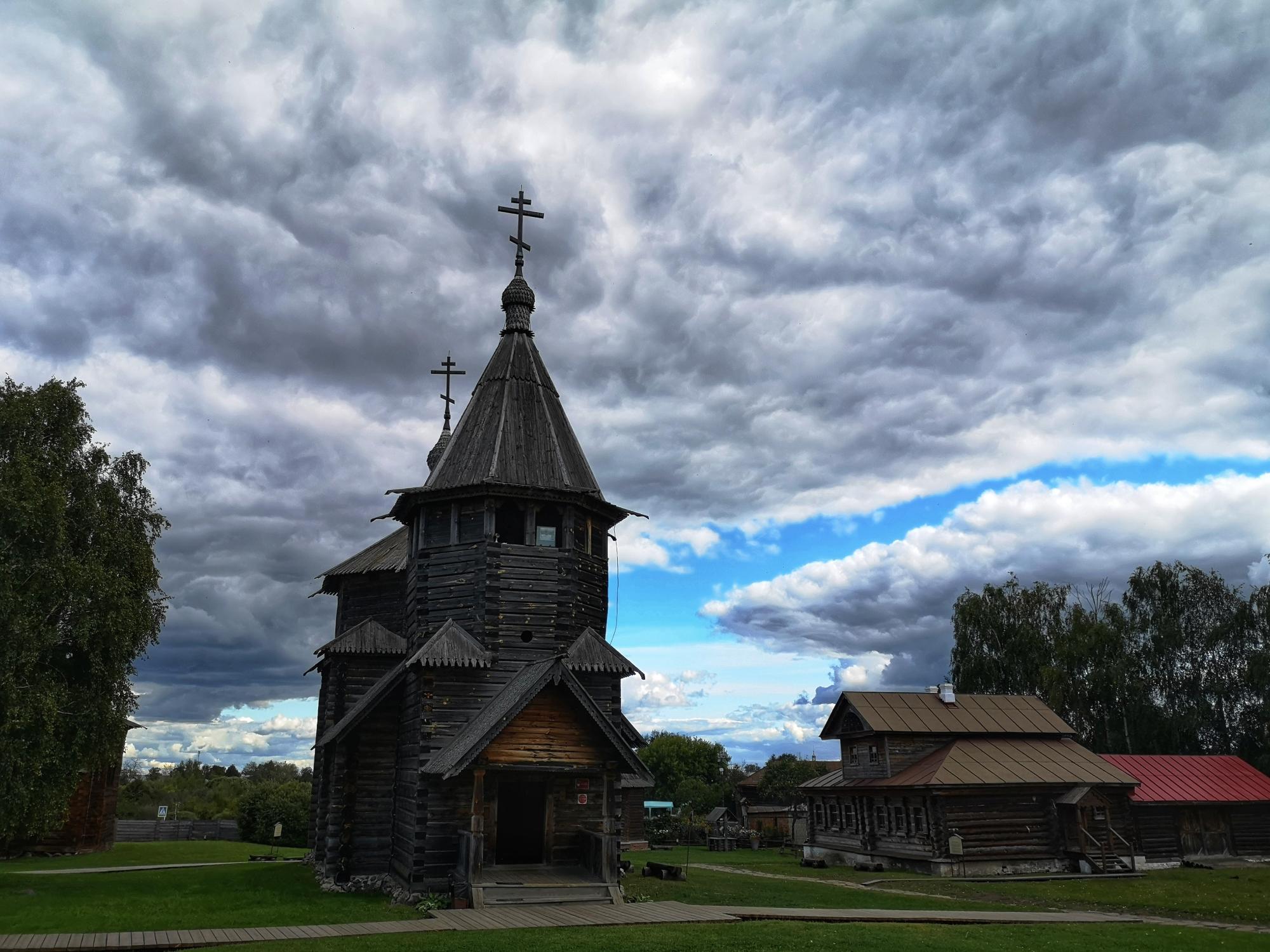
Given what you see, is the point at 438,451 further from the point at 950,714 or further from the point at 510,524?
the point at 950,714

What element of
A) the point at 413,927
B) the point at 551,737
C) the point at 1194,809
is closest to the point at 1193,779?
the point at 1194,809

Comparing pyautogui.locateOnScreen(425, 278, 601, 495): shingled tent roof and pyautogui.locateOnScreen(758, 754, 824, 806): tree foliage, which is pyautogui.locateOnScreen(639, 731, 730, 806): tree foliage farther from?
pyautogui.locateOnScreen(425, 278, 601, 495): shingled tent roof

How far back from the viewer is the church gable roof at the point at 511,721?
18.3 meters

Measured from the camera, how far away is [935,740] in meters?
35.7

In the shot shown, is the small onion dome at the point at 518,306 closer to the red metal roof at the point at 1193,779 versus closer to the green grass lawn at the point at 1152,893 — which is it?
the green grass lawn at the point at 1152,893

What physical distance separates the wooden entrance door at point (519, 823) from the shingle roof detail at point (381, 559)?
918 cm

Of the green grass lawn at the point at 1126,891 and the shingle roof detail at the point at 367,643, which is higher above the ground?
the shingle roof detail at the point at 367,643

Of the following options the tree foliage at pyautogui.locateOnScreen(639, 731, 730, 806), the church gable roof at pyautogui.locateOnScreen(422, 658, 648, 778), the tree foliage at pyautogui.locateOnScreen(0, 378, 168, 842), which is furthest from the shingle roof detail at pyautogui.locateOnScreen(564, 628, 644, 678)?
the tree foliage at pyautogui.locateOnScreen(639, 731, 730, 806)

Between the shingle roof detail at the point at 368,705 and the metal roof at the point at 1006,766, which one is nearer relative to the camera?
the shingle roof detail at the point at 368,705

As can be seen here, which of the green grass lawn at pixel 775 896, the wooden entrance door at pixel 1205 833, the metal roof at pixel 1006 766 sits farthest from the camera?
the wooden entrance door at pixel 1205 833

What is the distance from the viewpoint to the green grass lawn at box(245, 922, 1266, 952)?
13.4m

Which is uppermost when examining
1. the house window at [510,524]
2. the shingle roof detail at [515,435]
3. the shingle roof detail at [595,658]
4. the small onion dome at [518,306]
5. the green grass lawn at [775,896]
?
the small onion dome at [518,306]

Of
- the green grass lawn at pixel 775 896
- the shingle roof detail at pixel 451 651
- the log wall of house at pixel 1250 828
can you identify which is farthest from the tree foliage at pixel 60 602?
the log wall of house at pixel 1250 828

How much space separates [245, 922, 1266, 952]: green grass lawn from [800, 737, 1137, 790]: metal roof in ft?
47.9
